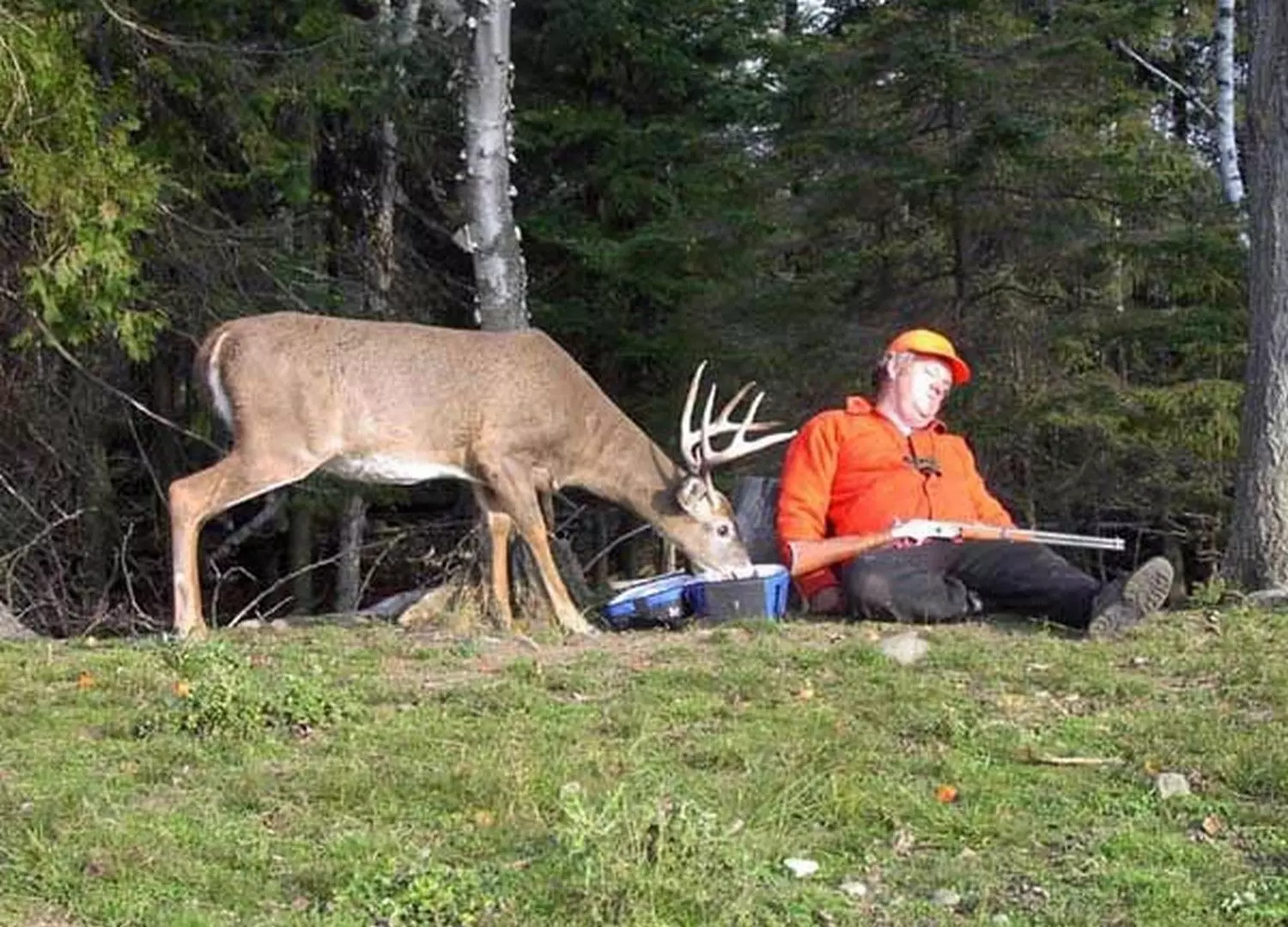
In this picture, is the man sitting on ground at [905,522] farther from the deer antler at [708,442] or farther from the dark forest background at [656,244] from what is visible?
the dark forest background at [656,244]

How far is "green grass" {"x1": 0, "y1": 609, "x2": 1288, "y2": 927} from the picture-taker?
350 cm

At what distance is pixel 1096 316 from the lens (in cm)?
1295

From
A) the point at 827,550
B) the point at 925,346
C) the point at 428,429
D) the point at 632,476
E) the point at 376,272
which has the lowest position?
the point at 827,550

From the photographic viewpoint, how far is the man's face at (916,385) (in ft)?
26.1

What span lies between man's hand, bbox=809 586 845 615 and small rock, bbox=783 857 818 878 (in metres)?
3.80

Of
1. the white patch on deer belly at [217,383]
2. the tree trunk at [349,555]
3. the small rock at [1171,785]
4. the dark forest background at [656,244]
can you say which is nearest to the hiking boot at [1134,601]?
the small rock at [1171,785]

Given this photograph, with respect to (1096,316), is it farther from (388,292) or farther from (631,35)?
(388,292)

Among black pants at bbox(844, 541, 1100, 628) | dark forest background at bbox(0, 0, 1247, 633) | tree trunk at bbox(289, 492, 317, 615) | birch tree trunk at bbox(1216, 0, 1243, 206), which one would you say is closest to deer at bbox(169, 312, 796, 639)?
black pants at bbox(844, 541, 1100, 628)

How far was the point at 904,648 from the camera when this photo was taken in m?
6.28

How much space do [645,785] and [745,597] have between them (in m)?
3.34

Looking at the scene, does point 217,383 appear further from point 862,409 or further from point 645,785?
point 645,785

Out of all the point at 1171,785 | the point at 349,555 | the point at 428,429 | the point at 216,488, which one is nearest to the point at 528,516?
the point at 428,429

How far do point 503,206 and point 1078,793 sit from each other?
5239 mm

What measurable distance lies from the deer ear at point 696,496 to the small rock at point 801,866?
4.98 meters
